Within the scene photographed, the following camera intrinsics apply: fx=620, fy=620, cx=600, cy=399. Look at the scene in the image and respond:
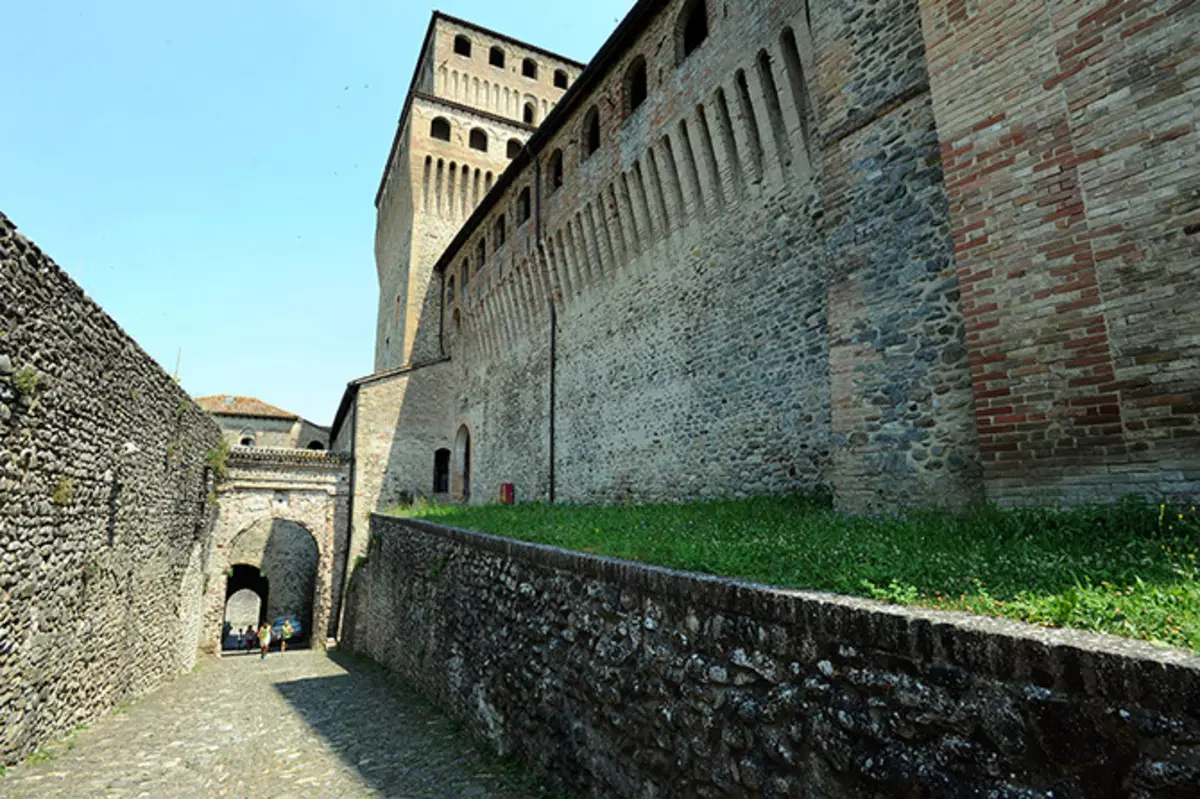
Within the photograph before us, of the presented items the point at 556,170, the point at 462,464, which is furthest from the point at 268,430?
the point at 556,170

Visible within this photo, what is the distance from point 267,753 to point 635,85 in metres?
11.9

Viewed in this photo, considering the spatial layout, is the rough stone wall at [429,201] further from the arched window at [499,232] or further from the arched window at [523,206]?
the arched window at [523,206]

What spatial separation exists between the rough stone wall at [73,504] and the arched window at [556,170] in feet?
28.5

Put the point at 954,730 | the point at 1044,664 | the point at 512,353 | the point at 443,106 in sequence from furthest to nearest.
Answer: the point at 443,106 → the point at 512,353 → the point at 954,730 → the point at 1044,664

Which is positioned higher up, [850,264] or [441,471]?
[850,264]

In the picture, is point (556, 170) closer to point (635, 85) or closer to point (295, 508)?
point (635, 85)

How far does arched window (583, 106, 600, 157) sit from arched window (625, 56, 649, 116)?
4.08ft

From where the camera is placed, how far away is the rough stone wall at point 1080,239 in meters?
3.90

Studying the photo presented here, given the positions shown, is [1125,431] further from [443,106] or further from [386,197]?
[386,197]

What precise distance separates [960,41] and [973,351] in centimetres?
263

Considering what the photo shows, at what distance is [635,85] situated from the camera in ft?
39.0

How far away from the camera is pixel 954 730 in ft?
7.40

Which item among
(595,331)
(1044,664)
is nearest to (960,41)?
(1044,664)

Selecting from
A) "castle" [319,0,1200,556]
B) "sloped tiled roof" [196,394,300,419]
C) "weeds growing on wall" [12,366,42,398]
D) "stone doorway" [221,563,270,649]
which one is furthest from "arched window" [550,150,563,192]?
"sloped tiled roof" [196,394,300,419]
